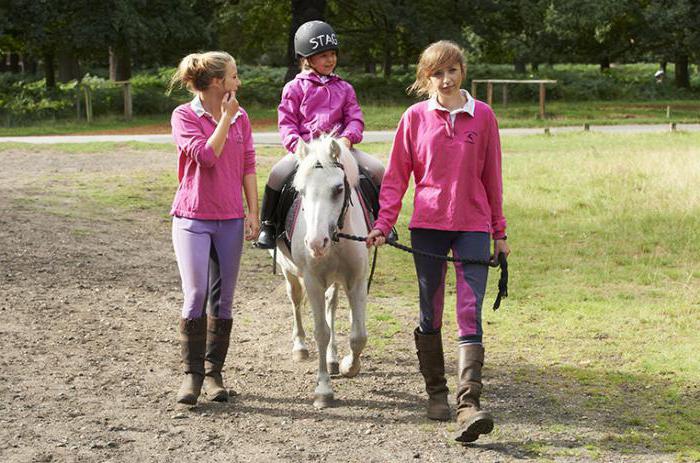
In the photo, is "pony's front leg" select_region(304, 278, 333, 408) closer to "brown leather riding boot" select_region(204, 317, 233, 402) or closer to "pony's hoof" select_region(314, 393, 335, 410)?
"pony's hoof" select_region(314, 393, 335, 410)

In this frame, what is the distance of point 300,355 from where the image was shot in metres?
7.56

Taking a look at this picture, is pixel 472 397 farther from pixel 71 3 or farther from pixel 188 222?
pixel 71 3

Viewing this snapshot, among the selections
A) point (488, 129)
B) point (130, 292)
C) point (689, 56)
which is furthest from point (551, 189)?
point (689, 56)

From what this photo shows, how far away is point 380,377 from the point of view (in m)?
7.03

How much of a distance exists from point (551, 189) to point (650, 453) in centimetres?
1158

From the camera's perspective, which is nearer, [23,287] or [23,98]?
[23,287]

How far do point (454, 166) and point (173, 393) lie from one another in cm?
233

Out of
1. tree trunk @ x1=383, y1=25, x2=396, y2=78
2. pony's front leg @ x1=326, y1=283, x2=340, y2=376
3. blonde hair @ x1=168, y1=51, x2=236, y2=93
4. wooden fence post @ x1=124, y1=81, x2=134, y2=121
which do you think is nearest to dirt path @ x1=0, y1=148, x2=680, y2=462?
pony's front leg @ x1=326, y1=283, x2=340, y2=376

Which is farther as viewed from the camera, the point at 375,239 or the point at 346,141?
the point at 346,141

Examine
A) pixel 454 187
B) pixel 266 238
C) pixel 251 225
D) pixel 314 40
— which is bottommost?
pixel 266 238

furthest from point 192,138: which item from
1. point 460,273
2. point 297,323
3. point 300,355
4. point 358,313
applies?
point 300,355

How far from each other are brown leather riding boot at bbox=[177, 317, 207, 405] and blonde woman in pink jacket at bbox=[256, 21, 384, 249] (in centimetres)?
123

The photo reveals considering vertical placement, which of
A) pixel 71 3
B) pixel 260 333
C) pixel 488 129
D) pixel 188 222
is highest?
pixel 71 3

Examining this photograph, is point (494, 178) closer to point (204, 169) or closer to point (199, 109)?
point (204, 169)
